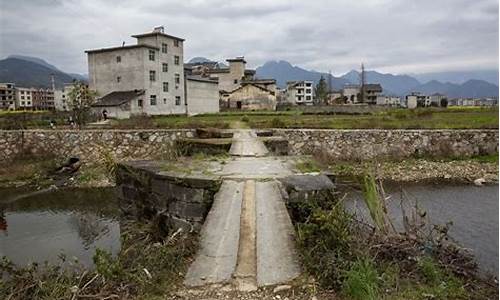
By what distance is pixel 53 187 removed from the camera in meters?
20.4

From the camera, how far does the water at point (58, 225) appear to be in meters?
10.4

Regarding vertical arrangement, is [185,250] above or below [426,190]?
above

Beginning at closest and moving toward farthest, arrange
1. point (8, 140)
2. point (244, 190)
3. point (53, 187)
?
1. point (244, 190)
2. point (53, 187)
3. point (8, 140)

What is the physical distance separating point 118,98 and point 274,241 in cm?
4123

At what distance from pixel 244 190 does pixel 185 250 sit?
242 cm

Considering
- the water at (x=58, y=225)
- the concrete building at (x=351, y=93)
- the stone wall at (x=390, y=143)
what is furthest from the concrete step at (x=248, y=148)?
the concrete building at (x=351, y=93)

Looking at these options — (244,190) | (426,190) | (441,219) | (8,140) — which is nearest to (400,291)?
(244,190)

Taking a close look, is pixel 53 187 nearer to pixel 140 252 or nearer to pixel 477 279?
pixel 140 252

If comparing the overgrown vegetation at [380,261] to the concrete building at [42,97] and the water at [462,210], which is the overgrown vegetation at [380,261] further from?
the concrete building at [42,97]

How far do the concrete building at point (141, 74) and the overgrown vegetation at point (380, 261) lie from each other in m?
39.8

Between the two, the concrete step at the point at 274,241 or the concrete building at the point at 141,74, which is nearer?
the concrete step at the point at 274,241

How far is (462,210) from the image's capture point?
1349 centimetres

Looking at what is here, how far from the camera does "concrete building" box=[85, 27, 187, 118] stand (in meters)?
44.8

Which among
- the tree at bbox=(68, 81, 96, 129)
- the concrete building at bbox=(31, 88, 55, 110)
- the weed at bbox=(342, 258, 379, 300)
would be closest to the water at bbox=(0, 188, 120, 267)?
the weed at bbox=(342, 258, 379, 300)
